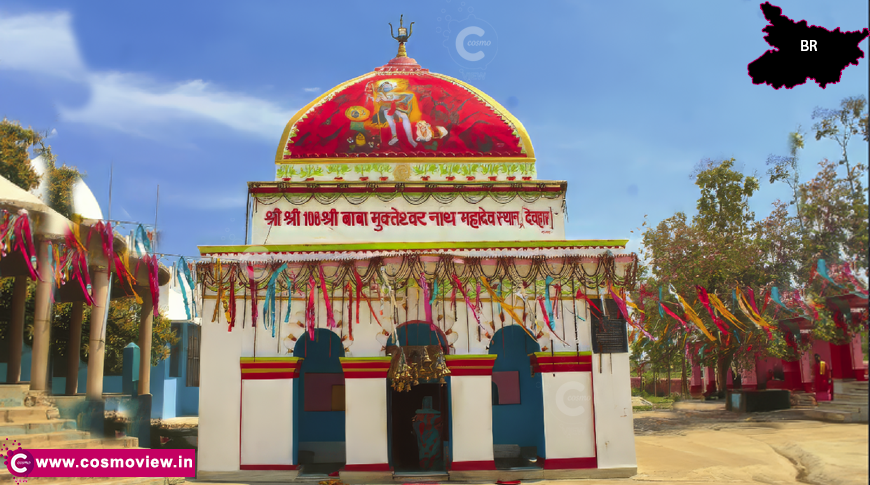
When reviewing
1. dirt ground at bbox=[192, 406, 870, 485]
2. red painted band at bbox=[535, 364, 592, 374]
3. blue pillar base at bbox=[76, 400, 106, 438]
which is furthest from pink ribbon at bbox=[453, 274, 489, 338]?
blue pillar base at bbox=[76, 400, 106, 438]

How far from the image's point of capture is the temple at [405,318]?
12312mm

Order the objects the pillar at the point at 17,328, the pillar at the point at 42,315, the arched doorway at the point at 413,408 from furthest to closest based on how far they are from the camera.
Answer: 1. the pillar at the point at 17,328
2. the arched doorway at the point at 413,408
3. the pillar at the point at 42,315

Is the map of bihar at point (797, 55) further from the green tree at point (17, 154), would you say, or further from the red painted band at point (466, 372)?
the green tree at point (17, 154)

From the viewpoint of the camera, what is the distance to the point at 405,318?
42.2ft

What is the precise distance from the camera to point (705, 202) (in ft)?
87.6

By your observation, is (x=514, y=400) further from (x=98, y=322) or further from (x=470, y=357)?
(x=98, y=322)

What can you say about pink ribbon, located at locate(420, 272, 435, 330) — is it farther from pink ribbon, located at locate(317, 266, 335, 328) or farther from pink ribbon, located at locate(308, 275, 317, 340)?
pink ribbon, located at locate(308, 275, 317, 340)

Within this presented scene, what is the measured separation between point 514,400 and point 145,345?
10.2 metres

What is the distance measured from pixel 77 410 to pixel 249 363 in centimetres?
405

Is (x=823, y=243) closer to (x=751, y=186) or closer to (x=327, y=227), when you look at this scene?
(x=751, y=186)

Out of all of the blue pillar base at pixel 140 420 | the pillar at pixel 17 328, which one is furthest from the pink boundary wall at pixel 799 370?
the pillar at pixel 17 328

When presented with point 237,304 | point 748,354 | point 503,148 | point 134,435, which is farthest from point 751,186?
point 134,435

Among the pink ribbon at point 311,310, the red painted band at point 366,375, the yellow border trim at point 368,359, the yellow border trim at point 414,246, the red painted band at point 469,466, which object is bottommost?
the red painted band at point 469,466

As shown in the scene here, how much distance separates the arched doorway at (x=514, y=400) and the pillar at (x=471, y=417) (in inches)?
77.8
